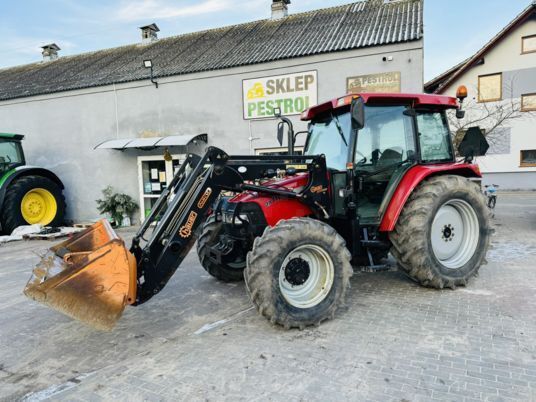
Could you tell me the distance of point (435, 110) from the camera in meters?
4.88

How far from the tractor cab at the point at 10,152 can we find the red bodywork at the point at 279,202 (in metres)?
8.61

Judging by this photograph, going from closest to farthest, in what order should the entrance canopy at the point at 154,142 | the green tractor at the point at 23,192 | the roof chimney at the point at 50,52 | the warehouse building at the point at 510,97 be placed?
1. the green tractor at the point at 23,192
2. the entrance canopy at the point at 154,142
3. the roof chimney at the point at 50,52
4. the warehouse building at the point at 510,97

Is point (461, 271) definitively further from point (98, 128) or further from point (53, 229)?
point (98, 128)

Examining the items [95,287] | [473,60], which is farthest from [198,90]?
[473,60]

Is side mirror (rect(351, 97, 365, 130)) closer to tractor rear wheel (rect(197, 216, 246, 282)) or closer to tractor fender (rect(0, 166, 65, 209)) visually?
tractor rear wheel (rect(197, 216, 246, 282))

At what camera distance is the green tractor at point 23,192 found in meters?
9.80

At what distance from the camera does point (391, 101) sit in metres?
4.52

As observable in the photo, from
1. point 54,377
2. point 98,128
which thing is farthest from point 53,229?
point 54,377

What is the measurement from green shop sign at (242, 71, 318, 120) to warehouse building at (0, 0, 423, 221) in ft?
0.08

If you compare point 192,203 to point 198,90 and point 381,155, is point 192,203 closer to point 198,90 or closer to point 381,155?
point 381,155

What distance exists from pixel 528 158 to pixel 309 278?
2081 centimetres

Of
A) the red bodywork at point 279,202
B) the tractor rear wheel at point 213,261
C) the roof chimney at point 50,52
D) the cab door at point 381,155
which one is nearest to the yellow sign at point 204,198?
the red bodywork at point 279,202

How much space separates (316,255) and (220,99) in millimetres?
8078

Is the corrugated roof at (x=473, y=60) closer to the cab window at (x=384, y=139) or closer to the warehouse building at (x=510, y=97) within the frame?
the warehouse building at (x=510, y=97)
